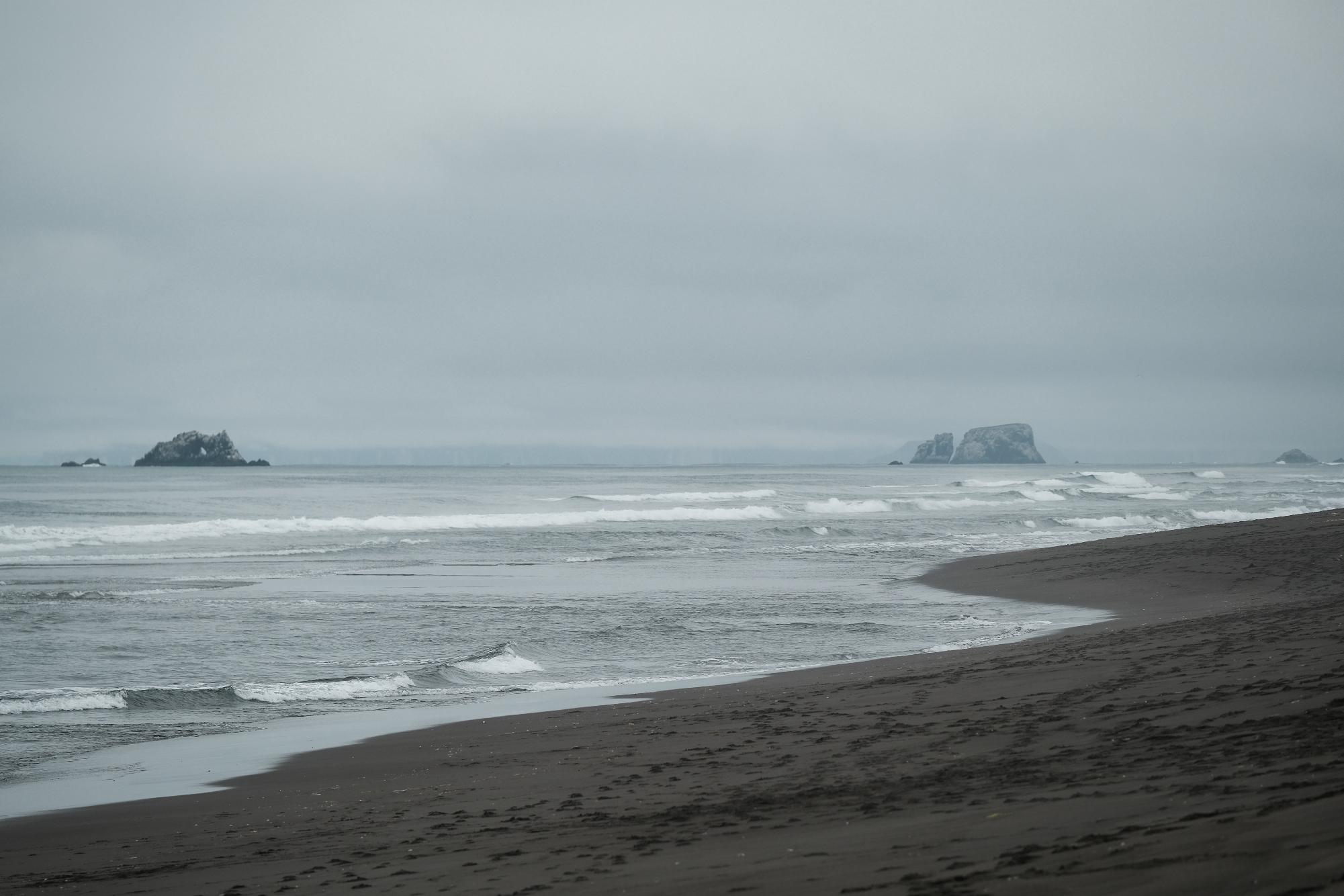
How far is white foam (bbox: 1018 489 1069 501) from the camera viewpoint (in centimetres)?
6938

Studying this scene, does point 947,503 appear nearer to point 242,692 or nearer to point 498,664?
point 498,664

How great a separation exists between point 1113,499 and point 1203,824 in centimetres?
6678

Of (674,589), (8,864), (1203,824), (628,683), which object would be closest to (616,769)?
(8,864)

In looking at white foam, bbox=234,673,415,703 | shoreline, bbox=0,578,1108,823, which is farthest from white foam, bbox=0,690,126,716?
shoreline, bbox=0,578,1108,823

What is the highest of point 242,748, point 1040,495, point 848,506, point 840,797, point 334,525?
point 840,797

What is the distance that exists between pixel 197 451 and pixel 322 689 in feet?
494

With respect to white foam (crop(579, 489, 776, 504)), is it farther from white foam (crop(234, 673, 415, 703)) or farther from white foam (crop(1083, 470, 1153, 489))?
white foam (crop(234, 673, 415, 703))

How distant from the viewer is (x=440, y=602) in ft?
78.5

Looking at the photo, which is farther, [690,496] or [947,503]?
[690,496]

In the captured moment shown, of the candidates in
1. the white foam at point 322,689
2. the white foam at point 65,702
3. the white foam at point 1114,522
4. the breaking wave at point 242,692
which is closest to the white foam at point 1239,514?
the white foam at point 1114,522

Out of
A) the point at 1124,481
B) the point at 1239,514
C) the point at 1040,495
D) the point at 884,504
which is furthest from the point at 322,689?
the point at 1124,481

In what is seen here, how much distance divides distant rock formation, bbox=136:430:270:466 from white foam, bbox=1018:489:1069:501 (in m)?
113

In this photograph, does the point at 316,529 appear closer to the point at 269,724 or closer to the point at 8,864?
the point at 269,724

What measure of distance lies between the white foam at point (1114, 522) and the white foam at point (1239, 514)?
2.03 meters
